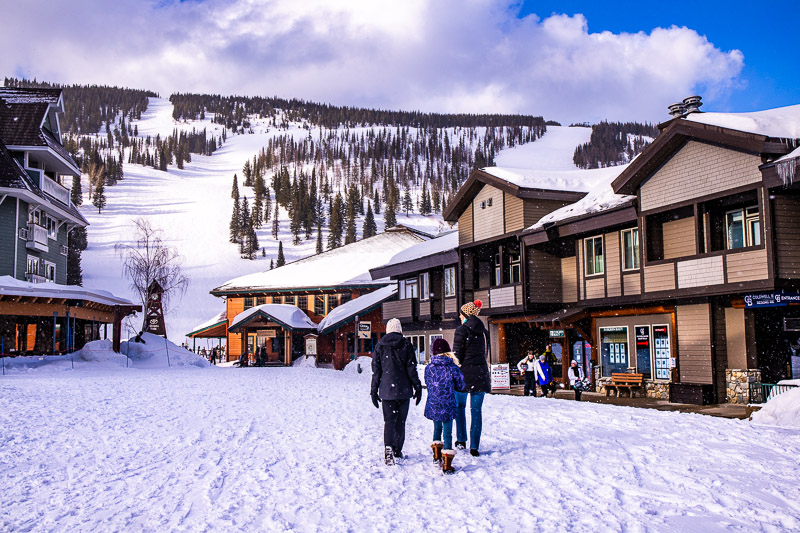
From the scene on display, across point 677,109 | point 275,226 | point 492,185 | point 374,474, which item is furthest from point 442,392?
point 275,226

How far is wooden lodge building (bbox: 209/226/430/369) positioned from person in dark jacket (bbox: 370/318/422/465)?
3076 centimetres

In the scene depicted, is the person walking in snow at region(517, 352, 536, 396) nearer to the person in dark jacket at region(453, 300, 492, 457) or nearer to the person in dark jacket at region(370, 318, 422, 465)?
the person in dark jacket at region(453, 300, 492, 457)

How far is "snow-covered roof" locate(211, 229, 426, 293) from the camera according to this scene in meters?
50.2

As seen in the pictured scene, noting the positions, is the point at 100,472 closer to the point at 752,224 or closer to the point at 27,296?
the point at 752,224

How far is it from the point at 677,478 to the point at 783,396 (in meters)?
5.59

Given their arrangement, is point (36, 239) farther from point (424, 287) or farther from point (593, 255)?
point (593, 255)

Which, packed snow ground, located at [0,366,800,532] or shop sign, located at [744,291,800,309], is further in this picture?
shop sign, located at [744,291,800,309]

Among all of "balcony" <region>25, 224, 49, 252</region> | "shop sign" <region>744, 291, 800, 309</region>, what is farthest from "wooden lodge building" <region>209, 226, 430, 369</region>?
"shop sign" <region>744, 291, 800, 309</region>

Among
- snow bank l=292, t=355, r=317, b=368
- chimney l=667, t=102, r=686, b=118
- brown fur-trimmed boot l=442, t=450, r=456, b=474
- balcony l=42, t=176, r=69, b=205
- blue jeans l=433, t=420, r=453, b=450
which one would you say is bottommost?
snow bank l=292, t=355, r=317, b=368

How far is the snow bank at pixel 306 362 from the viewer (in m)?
42.7

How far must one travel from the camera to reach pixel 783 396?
11.5 meters

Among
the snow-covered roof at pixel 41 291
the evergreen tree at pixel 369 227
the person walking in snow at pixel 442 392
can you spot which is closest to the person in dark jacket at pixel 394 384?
the person walking in snow at pixel 442 392

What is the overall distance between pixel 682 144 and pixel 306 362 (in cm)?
3072

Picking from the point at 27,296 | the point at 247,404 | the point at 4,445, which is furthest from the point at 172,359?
the point at 4,445
